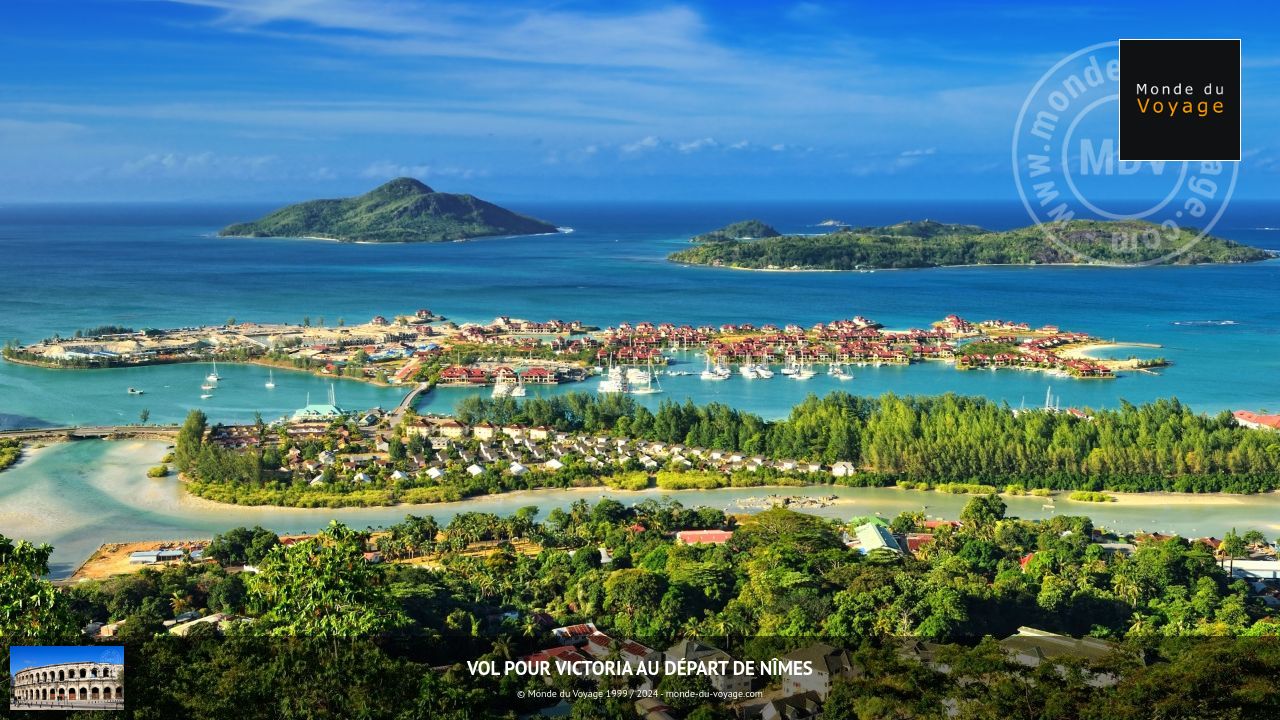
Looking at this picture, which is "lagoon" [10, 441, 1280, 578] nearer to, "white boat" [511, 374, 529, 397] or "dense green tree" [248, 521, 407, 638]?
"dense green tree" [248, 521, 407, 638]

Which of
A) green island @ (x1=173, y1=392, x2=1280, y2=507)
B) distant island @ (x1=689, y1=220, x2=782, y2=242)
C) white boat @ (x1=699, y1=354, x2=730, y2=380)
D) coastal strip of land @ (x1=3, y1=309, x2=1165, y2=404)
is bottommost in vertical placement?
green island @ (x1=173, y1=392, x2=1280, y2=507)

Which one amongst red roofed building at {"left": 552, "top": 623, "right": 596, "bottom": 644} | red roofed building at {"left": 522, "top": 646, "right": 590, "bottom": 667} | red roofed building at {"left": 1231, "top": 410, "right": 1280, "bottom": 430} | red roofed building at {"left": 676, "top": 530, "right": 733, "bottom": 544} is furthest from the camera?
red roofed building at {"left": 1231, "top": 410, "right": 1280, "bottom": 430}

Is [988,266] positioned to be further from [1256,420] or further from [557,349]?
[1256,420]

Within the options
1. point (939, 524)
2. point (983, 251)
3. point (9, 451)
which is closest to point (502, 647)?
point (939, 524)

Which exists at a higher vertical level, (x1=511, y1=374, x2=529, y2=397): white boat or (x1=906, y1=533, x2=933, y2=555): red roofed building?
(x1=511, y1=374, x2=529, y2=397): white boat

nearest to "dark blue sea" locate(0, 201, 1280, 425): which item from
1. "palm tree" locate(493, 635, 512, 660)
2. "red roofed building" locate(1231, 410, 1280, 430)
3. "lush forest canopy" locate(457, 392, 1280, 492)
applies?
"red roofed building" locate(1231, 410, 1280, 430)
